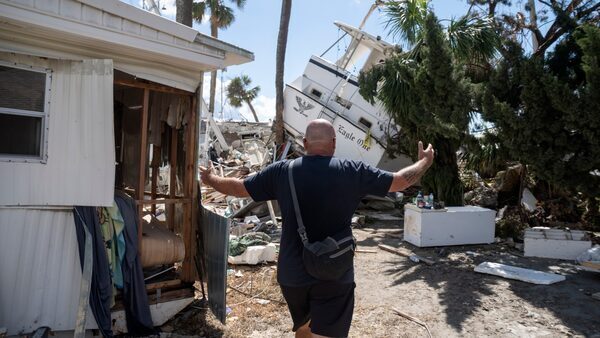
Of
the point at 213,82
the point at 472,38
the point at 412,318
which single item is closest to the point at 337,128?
the point at 472,38

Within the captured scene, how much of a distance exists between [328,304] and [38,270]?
2.82 meters

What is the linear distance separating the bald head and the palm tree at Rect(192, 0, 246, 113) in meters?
22.1

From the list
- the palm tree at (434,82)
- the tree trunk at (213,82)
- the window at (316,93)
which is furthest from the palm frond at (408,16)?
the tree trunk at (213,82)

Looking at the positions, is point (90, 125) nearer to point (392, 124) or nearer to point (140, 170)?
point (140, 170)

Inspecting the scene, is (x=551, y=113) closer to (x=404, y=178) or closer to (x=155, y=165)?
(x=404, y=178)

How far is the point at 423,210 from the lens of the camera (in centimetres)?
778

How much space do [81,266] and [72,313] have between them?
48cm

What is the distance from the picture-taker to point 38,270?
3.92 meters

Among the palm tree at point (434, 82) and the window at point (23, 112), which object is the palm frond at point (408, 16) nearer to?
the palm tree at point (434, 82)

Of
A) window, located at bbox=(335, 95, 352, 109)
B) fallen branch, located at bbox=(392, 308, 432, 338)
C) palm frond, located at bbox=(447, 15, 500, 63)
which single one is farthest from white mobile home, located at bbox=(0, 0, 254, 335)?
window, located at bbox=(335, 95, 352, 109)

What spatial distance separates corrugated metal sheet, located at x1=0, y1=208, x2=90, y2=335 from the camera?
12.4 feet

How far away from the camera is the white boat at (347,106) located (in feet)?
40.3

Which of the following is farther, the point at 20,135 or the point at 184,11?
the point at 184,11

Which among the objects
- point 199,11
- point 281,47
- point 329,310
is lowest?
point 329,310
